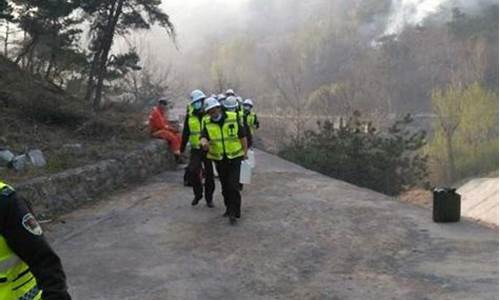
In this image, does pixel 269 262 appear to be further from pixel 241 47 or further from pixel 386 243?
pixel 241 47

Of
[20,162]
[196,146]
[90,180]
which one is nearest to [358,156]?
[90,180]

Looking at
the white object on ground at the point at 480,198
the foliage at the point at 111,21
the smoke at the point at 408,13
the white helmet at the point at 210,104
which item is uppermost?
the smoke at the point at 408,13

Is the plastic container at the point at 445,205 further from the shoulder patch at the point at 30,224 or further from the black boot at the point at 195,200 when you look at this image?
the shoulder patch at the point at 30,224

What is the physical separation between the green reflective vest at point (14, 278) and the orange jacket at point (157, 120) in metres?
11.7

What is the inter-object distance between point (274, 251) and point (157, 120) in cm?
703

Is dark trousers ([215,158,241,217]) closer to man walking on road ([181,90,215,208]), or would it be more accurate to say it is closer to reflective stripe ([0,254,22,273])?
man walking on road ([181,90,215,208])

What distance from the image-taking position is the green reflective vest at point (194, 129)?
984 cm

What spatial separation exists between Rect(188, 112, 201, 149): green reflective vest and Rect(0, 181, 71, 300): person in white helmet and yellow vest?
748cm

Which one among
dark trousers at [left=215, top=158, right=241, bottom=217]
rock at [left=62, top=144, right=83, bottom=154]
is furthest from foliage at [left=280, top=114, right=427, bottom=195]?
dark trousers at [left=215, top=158, right=241, bottom=217]

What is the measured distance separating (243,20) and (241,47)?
19.6 m

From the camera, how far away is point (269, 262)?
23.6 feet

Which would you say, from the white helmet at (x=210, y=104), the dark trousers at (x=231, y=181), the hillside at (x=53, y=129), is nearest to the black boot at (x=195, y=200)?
the dark trousers at (x=231, y=181)

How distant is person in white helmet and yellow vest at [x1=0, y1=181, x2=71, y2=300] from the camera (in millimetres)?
2262

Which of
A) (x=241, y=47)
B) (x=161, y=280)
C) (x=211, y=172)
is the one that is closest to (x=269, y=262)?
(x=161, y=280)
